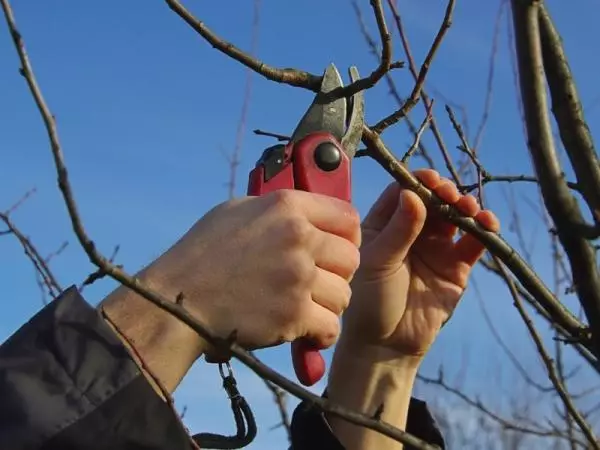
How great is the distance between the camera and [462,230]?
169cm

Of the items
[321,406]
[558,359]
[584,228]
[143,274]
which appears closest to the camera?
[584,228]

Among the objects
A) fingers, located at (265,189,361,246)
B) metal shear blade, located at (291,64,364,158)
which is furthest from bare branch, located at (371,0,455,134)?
fingers, located at (265,189,361,246)

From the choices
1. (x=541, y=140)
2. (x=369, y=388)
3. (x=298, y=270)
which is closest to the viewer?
(x=541, y=140)

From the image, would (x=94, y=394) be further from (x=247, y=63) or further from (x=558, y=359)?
(x=558, y=359)

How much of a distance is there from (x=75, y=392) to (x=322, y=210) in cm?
44

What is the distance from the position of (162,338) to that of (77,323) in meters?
0.11

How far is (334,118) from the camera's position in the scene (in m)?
1.63

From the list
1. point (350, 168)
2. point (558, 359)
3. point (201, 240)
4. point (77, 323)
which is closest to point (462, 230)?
point (350, 168)

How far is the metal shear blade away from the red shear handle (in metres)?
0.03

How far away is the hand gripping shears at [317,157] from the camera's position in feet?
4.85

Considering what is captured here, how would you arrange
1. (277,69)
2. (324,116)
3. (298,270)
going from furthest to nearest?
(324,116)
(277,69)
(298,270)

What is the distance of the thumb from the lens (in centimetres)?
165

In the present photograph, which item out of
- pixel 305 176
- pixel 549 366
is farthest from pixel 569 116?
pixel 549 366

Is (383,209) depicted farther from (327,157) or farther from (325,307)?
(325,307)
